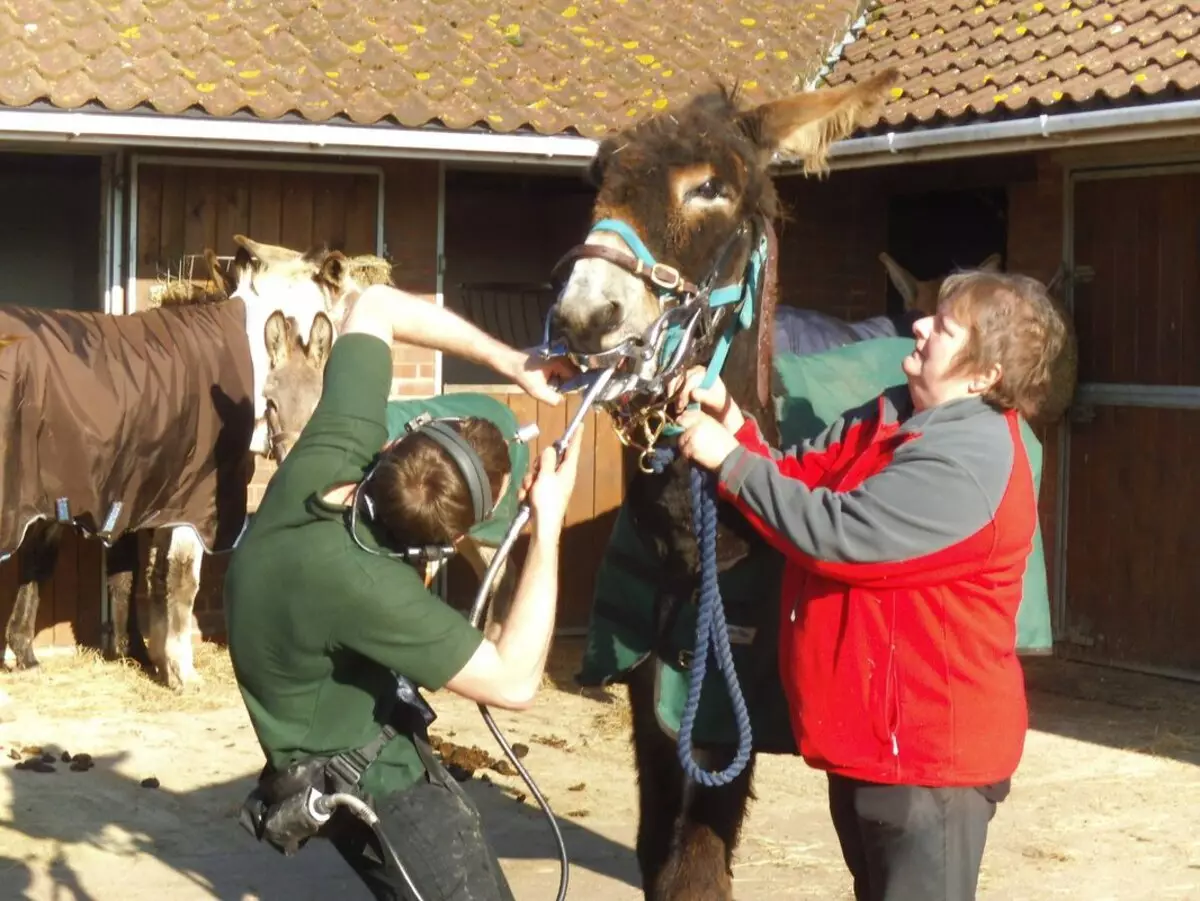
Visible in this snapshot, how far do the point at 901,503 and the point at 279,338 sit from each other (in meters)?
5.37

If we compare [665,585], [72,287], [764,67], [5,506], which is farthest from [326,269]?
[665,585]

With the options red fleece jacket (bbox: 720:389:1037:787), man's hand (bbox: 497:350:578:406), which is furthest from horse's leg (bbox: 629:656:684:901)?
man's hand (bbox: 497:350:578:406)

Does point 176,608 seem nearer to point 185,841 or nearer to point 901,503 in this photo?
point 185,841

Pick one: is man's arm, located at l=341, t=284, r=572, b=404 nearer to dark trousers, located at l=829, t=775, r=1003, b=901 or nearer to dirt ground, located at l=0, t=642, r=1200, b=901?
dark trousers, located at l=829, t=775, r=1003, b=901

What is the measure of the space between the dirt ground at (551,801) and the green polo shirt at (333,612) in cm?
200

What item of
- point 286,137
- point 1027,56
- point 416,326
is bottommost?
point 416,326

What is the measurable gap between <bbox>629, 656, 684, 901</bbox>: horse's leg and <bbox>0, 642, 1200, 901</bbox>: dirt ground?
4.06ft

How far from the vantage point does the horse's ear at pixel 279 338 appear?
7.92 m

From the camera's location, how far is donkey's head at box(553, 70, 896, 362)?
10.6 feet

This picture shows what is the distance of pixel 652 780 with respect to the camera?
3902 mm

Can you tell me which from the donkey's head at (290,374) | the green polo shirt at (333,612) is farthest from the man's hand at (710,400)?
the donkey's head at (290,374)

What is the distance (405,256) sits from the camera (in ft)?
29.0

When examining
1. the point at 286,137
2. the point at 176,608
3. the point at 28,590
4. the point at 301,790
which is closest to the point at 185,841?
the point at 176,608

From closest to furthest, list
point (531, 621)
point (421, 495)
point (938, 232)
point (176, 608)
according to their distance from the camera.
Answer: point (421, 495) < point (531, 621) < point (176, 608) < point (938, 232)
